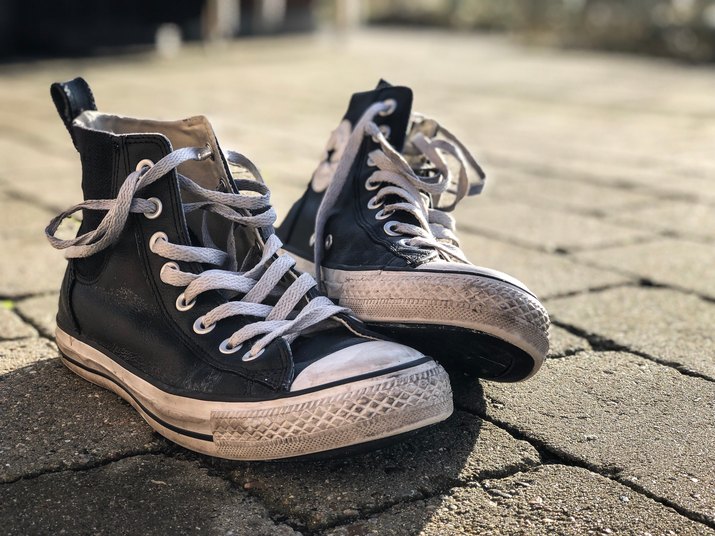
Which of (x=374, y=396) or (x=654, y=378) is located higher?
(x=374, y=396)

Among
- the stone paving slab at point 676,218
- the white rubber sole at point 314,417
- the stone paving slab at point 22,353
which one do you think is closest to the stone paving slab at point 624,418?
the white rubber sole at point 314,417

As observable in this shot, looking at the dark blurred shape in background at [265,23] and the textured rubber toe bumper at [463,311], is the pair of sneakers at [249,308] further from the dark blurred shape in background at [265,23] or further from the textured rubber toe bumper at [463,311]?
the dark blurred shape in background at [265,23]

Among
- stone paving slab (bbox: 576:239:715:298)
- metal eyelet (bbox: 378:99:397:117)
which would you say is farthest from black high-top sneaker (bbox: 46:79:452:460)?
stone paving slab (bbox: 576:239:715:298)

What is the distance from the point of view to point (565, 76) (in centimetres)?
816

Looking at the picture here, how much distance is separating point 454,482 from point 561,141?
12.5 feet

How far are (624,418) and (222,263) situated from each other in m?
0.70

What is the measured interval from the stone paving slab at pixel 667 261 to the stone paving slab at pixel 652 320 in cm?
11

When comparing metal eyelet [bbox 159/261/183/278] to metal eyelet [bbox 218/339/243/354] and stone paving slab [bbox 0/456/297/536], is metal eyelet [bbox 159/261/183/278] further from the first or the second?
stone paving slab [bbox 0/456/297/536]

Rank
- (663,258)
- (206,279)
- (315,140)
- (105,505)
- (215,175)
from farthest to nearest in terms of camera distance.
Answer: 1. (315,140)
2. (663,258)
3. (215,175)
4. (206,279)
5. (105,505)

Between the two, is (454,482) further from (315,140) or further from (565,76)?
(565,76)

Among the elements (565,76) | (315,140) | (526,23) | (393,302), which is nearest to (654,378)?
(393,302)

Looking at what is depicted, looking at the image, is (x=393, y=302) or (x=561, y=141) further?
(x=561, y=141)

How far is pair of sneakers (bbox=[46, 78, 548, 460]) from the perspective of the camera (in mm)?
1273

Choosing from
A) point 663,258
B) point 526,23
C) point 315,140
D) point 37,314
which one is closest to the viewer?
point 37,314
